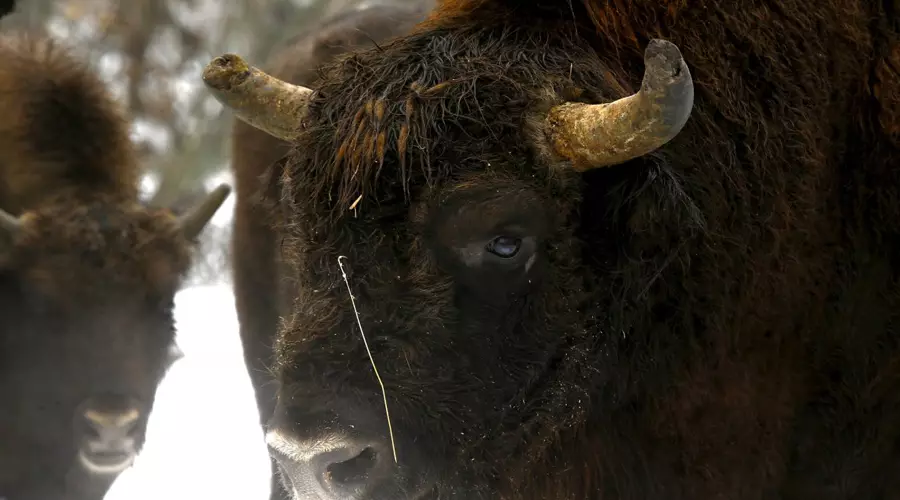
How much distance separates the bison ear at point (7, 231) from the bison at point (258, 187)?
1.29 metres

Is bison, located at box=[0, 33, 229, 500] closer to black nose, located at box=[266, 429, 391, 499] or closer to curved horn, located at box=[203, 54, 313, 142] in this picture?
curved horn, located at box=[203, 54, 313, 142]

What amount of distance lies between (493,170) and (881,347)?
1.68 metres

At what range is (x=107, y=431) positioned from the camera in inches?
204

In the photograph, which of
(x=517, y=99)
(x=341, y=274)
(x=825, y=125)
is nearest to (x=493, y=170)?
(x=517, y=99)

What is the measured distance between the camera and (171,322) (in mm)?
5699

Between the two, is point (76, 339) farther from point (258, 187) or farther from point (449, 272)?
point (449, 272)

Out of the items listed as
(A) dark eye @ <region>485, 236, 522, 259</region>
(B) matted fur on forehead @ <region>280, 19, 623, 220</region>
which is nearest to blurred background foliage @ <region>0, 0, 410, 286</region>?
(B) matted fur on forehead @ <region>280, 19, 623, 220</region>

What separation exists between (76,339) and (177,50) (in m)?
8.99

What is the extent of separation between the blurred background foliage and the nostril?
34.2 feet

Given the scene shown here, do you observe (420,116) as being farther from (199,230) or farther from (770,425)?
(199,230)

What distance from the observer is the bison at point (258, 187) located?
18.8 ft

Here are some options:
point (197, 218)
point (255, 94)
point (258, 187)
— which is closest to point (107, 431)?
point (197, 218)

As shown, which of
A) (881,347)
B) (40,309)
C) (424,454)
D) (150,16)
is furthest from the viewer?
(150,16)

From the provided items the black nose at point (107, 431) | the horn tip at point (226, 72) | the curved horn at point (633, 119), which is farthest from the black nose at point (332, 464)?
the black nose at point (107, 431)
